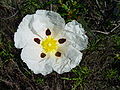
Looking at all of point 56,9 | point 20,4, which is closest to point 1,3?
point 20,4

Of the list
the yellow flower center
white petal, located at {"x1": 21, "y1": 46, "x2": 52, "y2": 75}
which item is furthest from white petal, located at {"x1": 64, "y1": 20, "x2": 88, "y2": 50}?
white petal, located at {"x1": 21, "y1": 46, "x2": 52, "y2": 75}

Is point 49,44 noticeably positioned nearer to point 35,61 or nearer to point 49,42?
point 49,42

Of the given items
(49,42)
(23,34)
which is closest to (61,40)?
(49,42)

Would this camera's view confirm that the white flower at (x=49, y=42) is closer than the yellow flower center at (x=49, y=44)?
Yes

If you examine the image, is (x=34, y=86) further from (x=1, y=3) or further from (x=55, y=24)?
(x=1, y=3)

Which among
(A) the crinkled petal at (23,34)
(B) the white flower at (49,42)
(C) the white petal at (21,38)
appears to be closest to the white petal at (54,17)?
(B) the white flower at (49,42)

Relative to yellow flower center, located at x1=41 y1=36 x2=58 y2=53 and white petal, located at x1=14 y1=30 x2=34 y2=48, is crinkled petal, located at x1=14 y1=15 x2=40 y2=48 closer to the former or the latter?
white petal, located at x1=14 y1=30 x2=34 y2=48

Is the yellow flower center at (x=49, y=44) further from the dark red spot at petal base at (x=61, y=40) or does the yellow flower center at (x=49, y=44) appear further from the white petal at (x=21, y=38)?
the white petal at (x=21, y=38)
